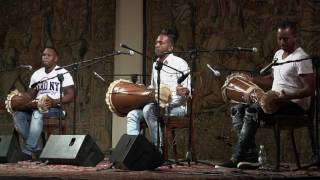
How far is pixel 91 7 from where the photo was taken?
370 inches

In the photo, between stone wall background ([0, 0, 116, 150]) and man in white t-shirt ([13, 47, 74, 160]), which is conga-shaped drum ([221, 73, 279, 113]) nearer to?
man in white t-shirt ([13, 47, 74, 160])

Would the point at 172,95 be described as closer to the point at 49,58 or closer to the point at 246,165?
the point at 246,165

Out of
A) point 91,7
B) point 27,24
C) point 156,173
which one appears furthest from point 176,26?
point 156,173

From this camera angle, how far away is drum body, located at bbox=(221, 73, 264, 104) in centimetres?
563

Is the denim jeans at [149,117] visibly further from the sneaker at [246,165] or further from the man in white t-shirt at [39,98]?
the sneaker at [246,165]

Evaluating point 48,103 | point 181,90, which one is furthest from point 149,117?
point 48,103

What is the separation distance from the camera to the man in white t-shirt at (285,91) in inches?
217

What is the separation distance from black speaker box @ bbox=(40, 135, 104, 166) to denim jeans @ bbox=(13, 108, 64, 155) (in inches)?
36.9

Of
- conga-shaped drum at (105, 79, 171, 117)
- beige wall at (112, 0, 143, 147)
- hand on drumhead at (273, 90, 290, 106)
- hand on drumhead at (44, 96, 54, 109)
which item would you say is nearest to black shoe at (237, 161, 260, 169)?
hand on drumhead at (273, 90, 290, 106)

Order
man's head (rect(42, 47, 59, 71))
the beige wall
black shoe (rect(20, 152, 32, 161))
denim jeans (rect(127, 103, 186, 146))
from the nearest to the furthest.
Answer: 1. denim jeans (rect(127, 103, 186, 146))
2. black shoe (rect(20, 152, 32, 161))
3. man's head (rect(42, 47, 59, 71))
4. the beige wall

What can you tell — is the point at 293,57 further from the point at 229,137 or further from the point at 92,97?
the point at 92,97

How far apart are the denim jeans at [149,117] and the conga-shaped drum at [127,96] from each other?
0.08 meters

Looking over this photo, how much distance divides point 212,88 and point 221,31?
2.67 feet

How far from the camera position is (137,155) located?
5.40 meters
